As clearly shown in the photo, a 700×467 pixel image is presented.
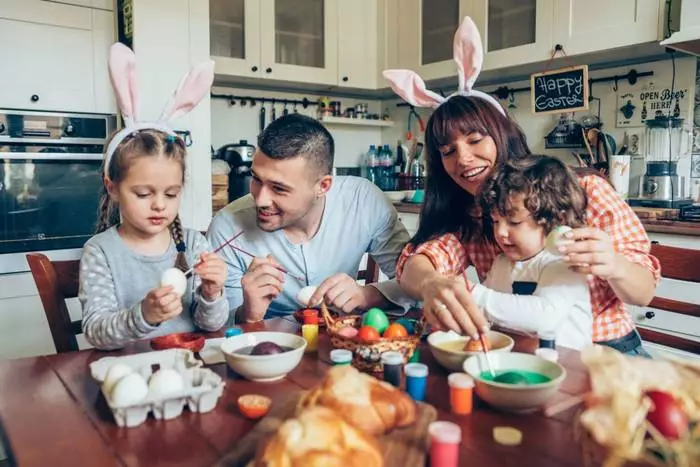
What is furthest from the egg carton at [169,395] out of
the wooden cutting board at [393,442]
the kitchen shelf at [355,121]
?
the kitchen shelf at [355,121]

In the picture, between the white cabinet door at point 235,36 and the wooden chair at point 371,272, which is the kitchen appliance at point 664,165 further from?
the white cabinet door at point 235,36

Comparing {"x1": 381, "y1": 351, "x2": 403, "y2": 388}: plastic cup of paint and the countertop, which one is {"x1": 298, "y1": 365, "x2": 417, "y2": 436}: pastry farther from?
the countertop

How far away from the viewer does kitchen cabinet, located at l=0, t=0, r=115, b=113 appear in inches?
99.0

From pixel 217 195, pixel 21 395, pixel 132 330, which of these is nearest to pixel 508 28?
pixel 217 195

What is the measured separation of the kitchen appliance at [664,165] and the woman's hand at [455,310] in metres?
1.96

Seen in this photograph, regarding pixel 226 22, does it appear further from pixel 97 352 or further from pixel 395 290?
pixel 97 352

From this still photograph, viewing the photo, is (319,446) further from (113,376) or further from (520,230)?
(520,230)

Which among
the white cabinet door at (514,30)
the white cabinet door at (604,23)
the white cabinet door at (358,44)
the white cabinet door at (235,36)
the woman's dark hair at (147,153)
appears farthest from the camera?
the white cabinet door at (358,44)

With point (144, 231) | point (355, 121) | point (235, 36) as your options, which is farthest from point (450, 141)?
point (355, 121)

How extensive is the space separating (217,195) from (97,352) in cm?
210

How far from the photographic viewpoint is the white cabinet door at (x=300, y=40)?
11.5 ft

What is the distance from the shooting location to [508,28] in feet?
10.3

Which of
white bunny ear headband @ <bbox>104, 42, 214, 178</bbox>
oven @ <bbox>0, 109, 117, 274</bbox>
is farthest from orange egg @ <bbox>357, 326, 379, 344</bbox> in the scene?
oven @ <bbox>0, 109, 117, 274</bbox>

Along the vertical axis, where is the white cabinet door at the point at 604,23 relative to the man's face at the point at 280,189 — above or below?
above
